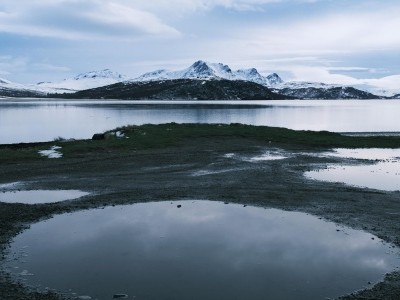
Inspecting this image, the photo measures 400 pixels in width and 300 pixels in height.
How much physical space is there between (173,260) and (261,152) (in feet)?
99.3

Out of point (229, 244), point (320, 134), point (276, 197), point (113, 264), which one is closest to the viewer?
point (113, 264)

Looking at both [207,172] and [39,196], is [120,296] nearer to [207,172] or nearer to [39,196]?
[39,196]

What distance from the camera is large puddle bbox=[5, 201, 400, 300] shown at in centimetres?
1206

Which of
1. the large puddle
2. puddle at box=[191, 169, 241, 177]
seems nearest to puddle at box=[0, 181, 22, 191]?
the large puddle

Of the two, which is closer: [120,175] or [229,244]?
[229,244]

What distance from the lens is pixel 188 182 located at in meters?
27.5

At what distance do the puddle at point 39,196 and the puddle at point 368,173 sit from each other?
15.5 meters

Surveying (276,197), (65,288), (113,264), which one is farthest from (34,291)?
(276,197)

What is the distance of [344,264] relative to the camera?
14.0 m

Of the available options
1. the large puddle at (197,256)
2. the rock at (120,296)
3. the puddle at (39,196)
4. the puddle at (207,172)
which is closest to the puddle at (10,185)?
the puddle at (39,196)

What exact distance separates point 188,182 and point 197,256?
13.2 metres

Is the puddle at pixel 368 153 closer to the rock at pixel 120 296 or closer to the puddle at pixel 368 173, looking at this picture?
the puddle at pixel 368 173

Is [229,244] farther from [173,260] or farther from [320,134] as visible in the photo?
[320,134]

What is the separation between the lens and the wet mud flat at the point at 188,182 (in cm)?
1864
